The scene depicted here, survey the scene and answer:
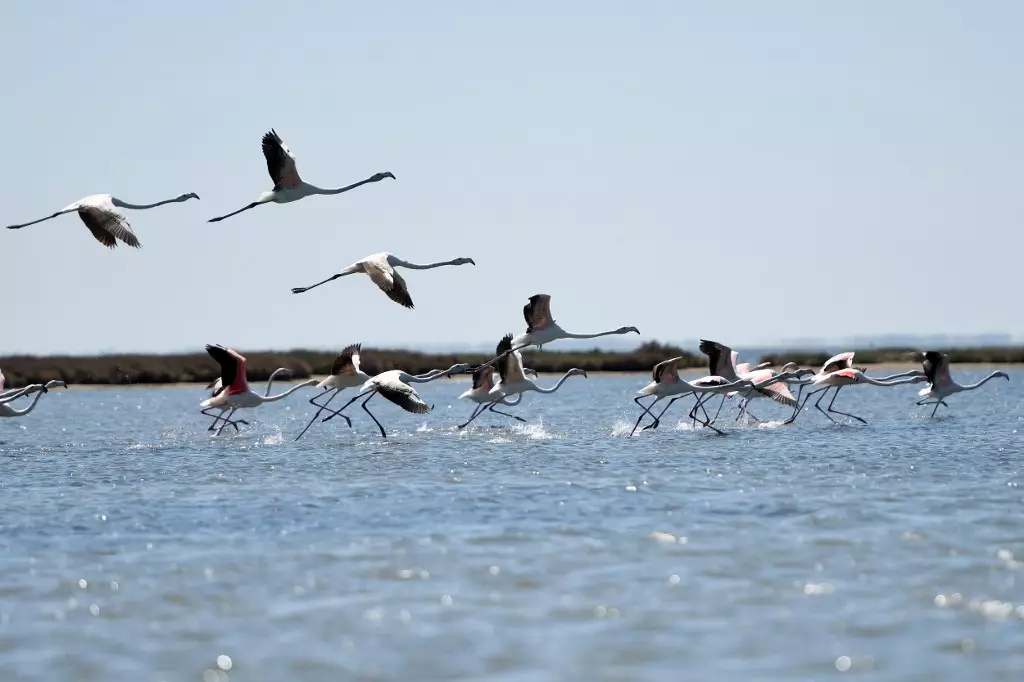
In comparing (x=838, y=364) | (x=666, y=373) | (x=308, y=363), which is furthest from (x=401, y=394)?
(x=308, y=363)

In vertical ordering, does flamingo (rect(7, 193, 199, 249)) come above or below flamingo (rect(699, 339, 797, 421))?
above

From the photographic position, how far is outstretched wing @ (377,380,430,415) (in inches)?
717

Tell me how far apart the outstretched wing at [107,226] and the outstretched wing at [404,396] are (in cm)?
469

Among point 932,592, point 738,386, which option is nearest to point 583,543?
point 932,592

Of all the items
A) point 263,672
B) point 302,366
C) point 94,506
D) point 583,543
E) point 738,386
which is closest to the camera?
point 263,672

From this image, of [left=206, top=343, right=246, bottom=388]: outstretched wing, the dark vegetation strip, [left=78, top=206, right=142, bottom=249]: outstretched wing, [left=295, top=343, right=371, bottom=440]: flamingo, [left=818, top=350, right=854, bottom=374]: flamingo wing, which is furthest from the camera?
the dark vegetation strip

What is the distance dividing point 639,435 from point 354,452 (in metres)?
5.03

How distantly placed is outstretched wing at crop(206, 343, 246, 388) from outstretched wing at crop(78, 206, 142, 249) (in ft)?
15.6

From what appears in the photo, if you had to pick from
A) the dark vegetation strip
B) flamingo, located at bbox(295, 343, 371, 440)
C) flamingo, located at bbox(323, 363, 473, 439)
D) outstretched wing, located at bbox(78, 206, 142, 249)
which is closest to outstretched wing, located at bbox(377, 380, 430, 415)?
→ flamingo, located at bbox(323, 363, 473, 439)

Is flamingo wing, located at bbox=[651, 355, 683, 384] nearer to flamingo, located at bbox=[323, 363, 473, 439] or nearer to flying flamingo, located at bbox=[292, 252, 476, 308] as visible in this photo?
flamingo, located at bbox=[323, 363, 473, 439]

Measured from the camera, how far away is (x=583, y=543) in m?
10.6

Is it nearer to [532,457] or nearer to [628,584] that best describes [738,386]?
[532,457]

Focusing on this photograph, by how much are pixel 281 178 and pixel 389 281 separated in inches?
Answer: 86.2

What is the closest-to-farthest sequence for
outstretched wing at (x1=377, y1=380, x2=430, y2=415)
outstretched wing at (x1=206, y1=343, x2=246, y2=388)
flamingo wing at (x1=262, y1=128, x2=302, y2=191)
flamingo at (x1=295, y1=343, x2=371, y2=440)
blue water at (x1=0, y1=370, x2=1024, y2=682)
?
blue water at (x1=0, y1=370, x2=1024, y2=682), flamingo wing at (x1=262, y1=128, x2=302, y2=191), outstretched wing at (x1=377, y1=380, x2=430, y2=415), outstretched wing at (x1=206, y1=343, x2=246, y2=388), flamingo at (x1=295, y1=343, x2=371, y2=440)
